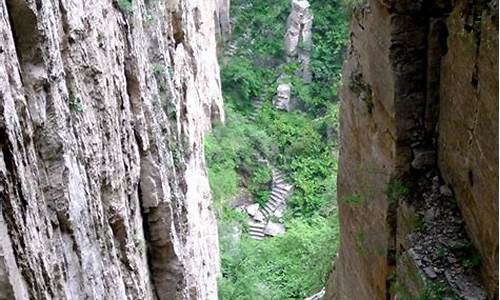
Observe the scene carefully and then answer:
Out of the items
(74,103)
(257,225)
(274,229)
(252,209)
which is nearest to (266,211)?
(252,209)

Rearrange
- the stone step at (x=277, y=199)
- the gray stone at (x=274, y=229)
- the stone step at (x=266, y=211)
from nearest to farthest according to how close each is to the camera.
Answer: the gray stone at (x=274, y=229) → the stone step at (x=266, y=211) → the stone step at (x=277, y=199)

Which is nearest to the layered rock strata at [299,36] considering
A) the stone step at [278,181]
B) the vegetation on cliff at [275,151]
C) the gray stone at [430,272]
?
the vegetation on cliff at [275,151]

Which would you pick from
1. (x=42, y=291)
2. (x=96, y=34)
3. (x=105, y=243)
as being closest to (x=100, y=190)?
(x=105, y=243)

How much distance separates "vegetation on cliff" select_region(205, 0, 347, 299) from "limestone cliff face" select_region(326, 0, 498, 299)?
688 centimetres

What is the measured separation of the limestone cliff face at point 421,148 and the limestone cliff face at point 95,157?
3.12 metres

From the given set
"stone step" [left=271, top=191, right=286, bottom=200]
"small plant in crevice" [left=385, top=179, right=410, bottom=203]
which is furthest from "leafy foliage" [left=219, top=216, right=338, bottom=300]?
"small plant in crevice" [left=385, top=179, right=410, bottom=203]

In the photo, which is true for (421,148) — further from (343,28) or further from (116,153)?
(343,28)

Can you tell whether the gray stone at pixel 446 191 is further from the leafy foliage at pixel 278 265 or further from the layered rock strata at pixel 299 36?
the layered rock strata at pixel 299 36

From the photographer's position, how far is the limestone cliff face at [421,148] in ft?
21.2

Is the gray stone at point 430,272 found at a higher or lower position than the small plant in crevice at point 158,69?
lower

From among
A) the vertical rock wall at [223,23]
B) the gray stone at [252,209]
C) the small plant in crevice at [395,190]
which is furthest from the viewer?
the vertical rock wall at [223,23]

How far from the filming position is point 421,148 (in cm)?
805

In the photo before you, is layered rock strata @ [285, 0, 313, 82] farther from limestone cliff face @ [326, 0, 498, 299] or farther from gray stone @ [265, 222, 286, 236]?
limestone cliff face @ [326, 0, 498, 299]

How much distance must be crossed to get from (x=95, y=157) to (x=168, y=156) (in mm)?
4087
